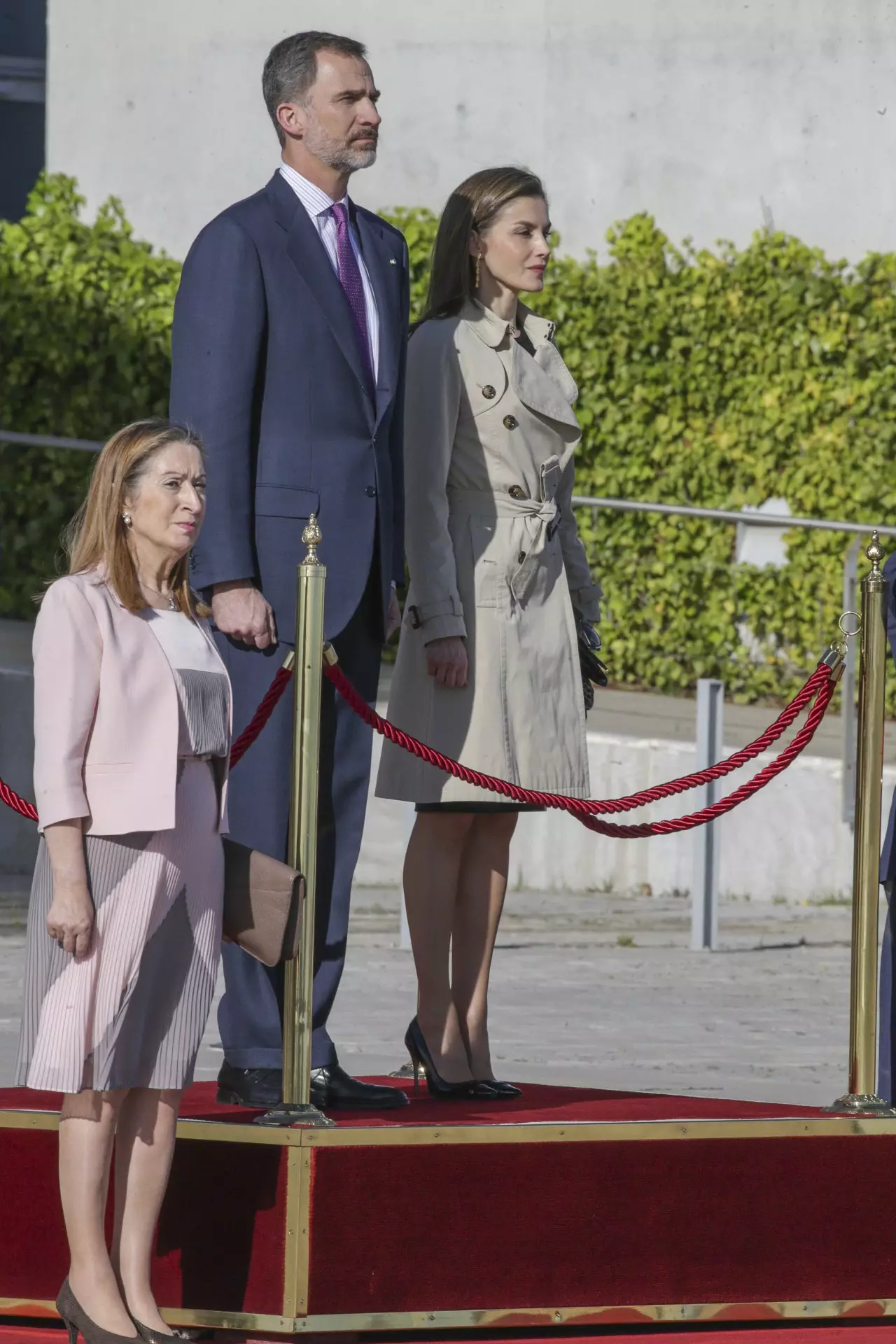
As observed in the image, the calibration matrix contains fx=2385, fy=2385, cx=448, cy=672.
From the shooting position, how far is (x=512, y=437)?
5.04 m

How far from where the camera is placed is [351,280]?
482 centimetres

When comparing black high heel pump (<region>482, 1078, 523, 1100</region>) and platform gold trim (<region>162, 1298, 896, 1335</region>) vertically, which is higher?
black high heel pump (<region>482, 1078, 523, 1100</region>)

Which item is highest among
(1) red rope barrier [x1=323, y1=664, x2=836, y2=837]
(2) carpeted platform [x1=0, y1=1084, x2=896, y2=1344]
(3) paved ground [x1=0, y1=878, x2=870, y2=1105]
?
(1) red rope barrier [x1=323, y1=664, x2=836, y2=837]

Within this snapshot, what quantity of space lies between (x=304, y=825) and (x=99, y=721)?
Answer: 0.53 meters

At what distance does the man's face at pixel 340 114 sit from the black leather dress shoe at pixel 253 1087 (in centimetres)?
179

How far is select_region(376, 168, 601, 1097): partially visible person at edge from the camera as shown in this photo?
4.96 m

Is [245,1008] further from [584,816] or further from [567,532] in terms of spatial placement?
[567,532]

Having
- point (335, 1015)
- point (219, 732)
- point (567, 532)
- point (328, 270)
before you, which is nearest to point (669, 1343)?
point (219, 732)

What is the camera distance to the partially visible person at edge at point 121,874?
3.96 m

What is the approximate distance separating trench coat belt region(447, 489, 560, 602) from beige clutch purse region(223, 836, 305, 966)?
1.09 meters

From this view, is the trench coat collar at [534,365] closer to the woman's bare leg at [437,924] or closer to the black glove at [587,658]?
the black glove at [587,658]

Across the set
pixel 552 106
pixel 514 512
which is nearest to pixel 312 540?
pixel 514 512

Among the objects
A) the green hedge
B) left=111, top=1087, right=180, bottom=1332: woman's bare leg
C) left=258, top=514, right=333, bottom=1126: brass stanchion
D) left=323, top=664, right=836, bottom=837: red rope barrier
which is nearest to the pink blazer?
left=258, top=514, right=333, bottom=1126: brass stanchion

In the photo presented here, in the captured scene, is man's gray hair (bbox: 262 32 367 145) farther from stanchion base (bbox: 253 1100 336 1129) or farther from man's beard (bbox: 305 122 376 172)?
stanchion base (bbox: 253 1100 336 1129)
